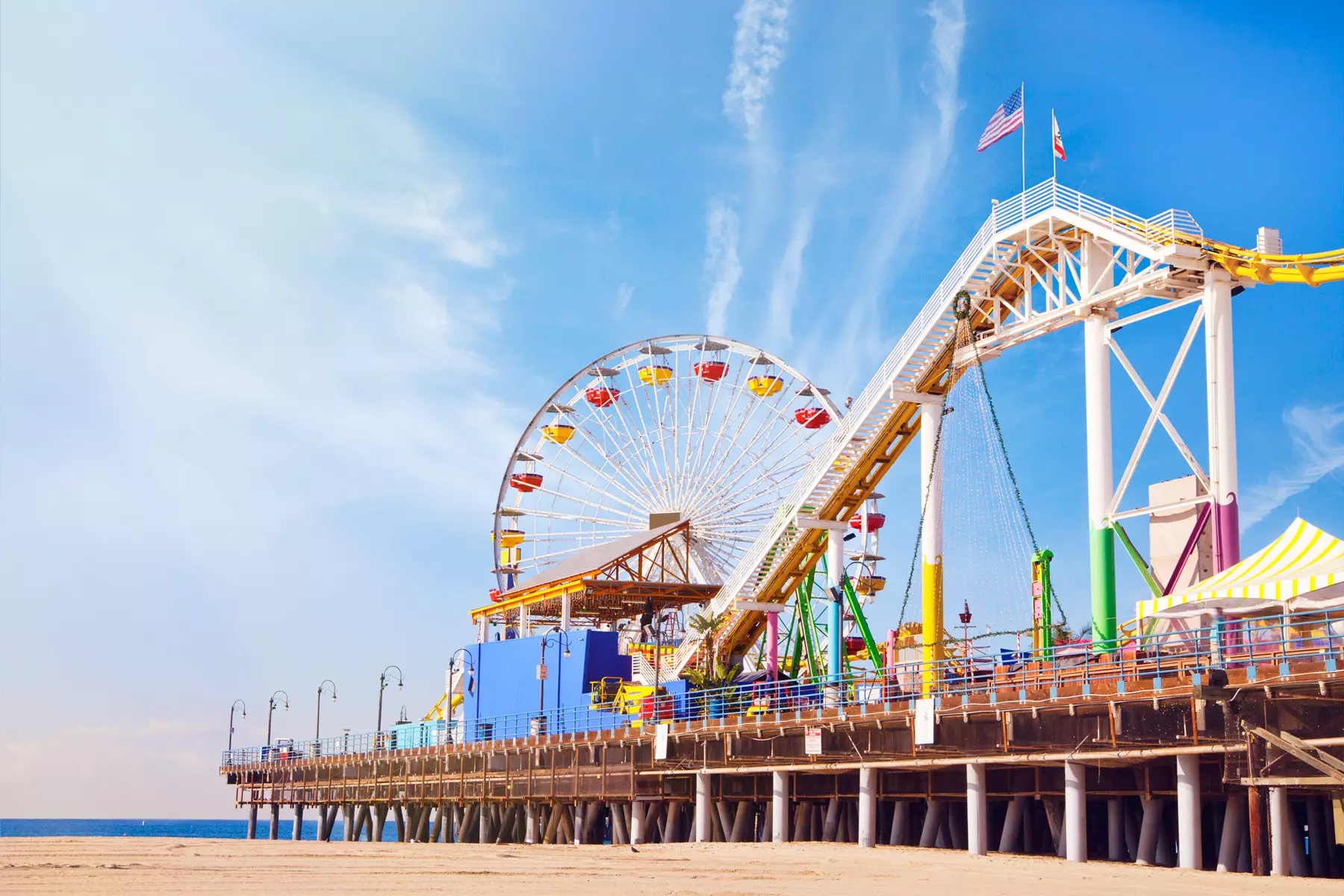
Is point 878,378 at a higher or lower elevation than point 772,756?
higher

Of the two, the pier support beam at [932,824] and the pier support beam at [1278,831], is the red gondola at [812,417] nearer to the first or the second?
the pier support beam at [932,824]

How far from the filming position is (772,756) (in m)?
35.0

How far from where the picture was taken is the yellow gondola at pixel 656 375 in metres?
65.9

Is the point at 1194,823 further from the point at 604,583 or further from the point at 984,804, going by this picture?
the point at 604,583

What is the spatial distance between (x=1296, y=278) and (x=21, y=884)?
26.9 meters

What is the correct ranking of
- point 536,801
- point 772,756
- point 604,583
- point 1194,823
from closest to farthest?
point 1194,823 < point 772,756 < point 536,801 < point 604,583

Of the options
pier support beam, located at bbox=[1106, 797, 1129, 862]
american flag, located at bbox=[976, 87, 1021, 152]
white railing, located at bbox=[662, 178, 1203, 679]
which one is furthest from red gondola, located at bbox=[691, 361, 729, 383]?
pier support beam, located at bbox=[1106, 797, 1129, 862]

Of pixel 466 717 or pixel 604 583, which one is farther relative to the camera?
pixel 466 717

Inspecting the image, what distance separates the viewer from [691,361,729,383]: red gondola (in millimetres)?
65000

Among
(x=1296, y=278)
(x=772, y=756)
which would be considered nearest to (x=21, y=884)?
(x=772, y=756)

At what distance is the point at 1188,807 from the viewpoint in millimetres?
23578

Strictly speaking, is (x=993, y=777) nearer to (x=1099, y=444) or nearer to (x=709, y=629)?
(x=1099, y=444)

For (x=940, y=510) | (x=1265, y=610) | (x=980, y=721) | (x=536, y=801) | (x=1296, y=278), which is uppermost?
(x=1296, y=278)

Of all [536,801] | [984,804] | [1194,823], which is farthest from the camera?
[536,801]
